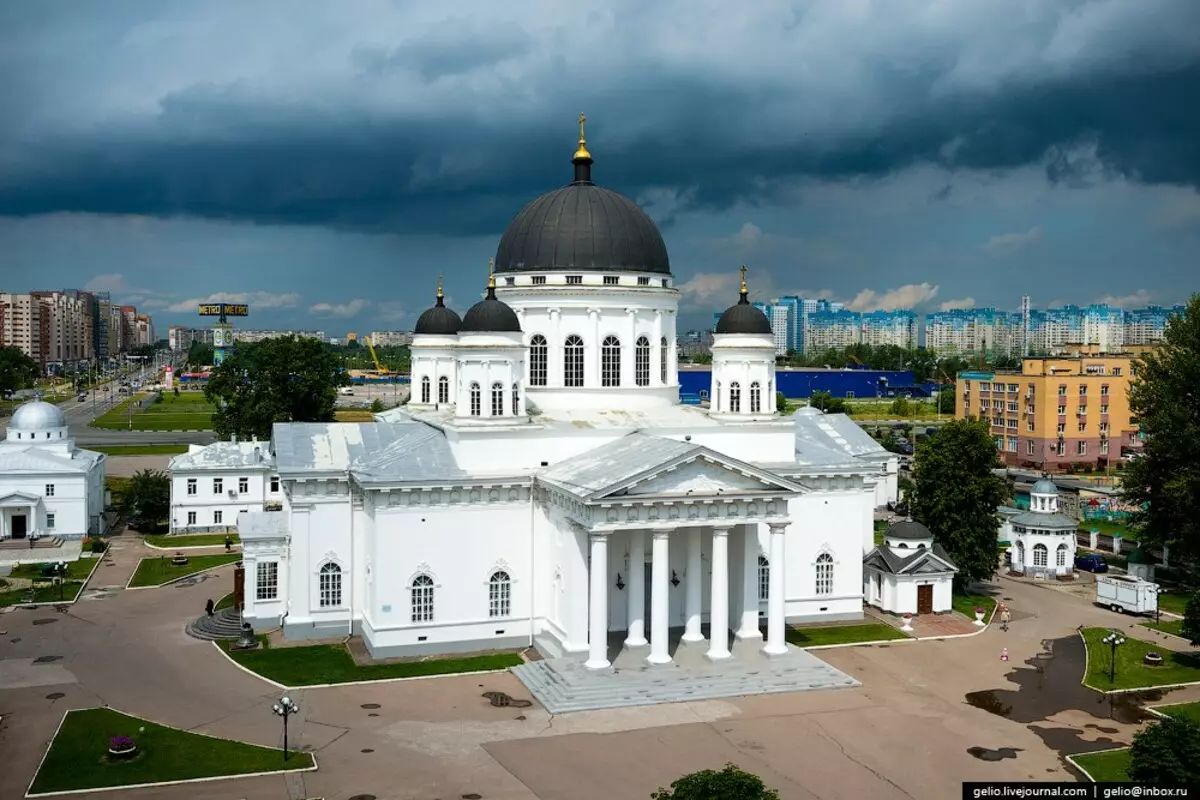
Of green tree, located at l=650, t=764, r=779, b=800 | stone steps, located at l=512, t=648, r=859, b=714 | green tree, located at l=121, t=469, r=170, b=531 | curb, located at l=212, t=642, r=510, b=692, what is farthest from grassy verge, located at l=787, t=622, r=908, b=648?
green tree, located at l=121, t=469, r=170, b=531

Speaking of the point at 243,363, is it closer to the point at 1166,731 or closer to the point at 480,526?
the point at 480,526

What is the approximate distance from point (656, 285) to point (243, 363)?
34997mm

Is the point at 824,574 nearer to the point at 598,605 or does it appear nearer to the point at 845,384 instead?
the point at 598,605

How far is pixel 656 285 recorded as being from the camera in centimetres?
3762

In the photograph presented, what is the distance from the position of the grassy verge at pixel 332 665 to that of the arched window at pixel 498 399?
7.23 m

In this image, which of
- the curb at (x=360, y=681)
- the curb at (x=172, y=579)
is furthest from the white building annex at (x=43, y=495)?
the curb at (x=360, y=681)

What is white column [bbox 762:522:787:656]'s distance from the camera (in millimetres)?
30188

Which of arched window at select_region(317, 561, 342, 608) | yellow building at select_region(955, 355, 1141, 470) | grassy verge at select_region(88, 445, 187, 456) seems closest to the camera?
arched window at select_region(317, 561, 342, 608)

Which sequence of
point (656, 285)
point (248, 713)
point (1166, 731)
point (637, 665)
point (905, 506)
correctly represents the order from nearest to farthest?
point (1166, 731) < point (248, 713) < point (637, 665) < point (656, 285) < point (905, 506)

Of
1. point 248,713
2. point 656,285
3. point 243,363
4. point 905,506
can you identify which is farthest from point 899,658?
point 243,363

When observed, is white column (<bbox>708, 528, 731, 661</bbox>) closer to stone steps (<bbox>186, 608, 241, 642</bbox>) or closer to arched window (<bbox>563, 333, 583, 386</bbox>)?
arched window (<bbox>563, 333, 583, 386</bbox>)

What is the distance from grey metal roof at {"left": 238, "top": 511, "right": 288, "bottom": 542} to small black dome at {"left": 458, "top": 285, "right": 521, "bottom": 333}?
8.61 metres

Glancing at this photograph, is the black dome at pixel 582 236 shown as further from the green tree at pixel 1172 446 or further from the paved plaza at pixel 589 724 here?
the green tree at pixel 1172 446

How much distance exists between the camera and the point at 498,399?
33094mm
